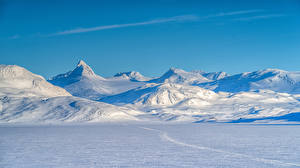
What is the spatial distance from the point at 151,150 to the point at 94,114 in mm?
148310

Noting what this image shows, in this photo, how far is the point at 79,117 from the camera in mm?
184000

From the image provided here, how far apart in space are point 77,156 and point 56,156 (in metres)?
2.18

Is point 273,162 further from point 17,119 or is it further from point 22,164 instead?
point 17,119

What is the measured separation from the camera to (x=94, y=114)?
630 ft

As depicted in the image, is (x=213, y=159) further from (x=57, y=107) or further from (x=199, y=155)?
(x=57, y=107)

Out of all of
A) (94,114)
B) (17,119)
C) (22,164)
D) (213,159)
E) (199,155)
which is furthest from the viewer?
(94,114)

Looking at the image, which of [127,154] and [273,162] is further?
[127,154]

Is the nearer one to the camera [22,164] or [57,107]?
[22,164]

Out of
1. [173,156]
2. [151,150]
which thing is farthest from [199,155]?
[151,150]

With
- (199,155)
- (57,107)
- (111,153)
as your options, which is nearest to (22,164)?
(111,153)

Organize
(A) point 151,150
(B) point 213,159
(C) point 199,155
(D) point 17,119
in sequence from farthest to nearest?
(D) point 17,119 → (A) point 151,150 → (C) point 199,155 → (B) point 213,159

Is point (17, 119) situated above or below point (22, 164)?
above

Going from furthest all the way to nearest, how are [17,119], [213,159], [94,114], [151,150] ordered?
[94,114] < [17,119] < [151,150] < [213,159]

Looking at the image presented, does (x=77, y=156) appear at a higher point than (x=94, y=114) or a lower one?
lower
